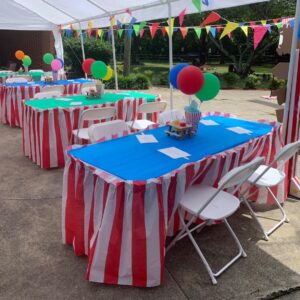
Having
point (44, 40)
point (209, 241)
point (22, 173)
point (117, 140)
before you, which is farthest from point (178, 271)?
point (44, 40)

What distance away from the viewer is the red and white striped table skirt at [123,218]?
1.96 meters

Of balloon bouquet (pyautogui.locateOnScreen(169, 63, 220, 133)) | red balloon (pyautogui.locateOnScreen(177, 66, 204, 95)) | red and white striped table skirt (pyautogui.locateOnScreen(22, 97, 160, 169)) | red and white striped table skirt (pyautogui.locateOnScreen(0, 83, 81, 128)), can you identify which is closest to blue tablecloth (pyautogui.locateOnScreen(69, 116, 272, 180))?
balloon bouquet (pyautogui.locateOnScreen(169, 63, 220, 133))

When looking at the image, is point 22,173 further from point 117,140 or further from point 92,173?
point 92,173

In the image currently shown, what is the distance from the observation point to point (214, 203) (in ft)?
7.63

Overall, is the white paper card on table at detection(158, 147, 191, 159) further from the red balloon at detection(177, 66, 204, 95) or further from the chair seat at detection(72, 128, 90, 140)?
the chair seat at detection(72, 128, 90, 140)

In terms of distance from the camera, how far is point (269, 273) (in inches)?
91.4

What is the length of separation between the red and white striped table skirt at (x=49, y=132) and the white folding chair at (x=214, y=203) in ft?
7.48

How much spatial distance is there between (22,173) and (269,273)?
2994 mm

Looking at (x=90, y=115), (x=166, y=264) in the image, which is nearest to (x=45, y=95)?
(x=90, y=115)

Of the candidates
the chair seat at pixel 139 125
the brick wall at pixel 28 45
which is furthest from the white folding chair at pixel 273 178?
the brick wall at pixel 28 45

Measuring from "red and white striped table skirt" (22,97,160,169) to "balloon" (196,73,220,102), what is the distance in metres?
2.03

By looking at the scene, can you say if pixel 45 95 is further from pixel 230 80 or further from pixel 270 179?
pixel 230 80

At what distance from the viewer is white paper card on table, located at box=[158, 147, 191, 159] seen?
239cm

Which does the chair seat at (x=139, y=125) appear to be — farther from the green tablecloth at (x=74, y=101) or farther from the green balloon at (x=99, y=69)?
the green balloon at (x=99, y=69)
